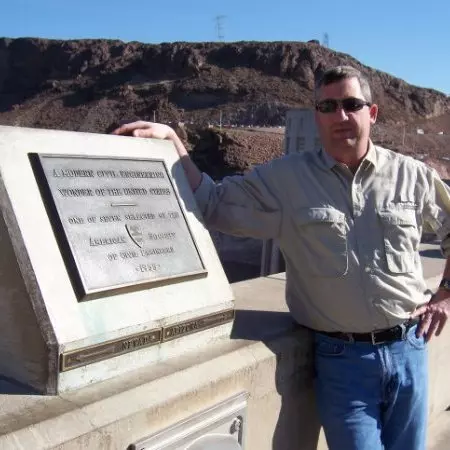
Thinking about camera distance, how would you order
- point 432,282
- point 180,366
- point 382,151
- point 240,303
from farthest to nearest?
1. point 432,282
2. point 240,303
3. point 382,151
4. point 180,366

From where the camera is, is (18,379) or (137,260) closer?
(18,379)

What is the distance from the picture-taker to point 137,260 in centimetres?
222

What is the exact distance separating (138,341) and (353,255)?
830 millimetres

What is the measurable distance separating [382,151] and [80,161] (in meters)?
1.17

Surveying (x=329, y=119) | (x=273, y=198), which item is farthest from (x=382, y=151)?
(x=273, y=198)

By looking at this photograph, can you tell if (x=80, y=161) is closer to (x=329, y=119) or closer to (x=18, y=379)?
(x=18, y=379)

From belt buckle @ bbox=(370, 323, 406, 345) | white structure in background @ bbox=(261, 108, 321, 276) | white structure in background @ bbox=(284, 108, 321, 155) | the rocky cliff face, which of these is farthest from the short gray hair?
the rocky cliff face

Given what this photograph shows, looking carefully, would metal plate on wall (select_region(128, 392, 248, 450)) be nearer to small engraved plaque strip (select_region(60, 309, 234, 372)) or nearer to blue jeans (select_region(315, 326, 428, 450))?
small engraved plaque strip (select_region(60, 309, 234, 372))

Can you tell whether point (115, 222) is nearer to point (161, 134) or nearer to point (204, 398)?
point (161, 134)

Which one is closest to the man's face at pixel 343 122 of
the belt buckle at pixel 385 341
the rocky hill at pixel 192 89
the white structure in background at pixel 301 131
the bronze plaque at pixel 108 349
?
the belt buckle at pixel 385 341

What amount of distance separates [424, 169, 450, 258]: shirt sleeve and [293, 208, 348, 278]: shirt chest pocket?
45 centimetres

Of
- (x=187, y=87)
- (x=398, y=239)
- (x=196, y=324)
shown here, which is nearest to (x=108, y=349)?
(x=196, y=324)

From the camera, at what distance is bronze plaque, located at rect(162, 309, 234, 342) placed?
7.26 ft

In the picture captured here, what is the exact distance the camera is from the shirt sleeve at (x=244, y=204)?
8.45 ft
